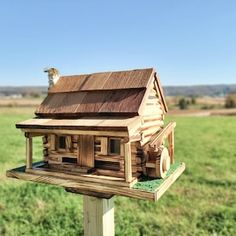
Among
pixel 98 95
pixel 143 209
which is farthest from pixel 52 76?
pixel 143 209

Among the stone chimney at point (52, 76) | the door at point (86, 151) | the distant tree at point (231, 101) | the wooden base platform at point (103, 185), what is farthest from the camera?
the distant tree at point (231, 101)

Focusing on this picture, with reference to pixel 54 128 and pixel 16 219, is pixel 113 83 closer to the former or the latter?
pixel 54 128

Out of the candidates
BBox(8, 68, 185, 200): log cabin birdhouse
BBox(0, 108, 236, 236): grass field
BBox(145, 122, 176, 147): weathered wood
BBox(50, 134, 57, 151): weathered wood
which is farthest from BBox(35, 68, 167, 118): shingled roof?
BBox(0, 108, 236, 236): grass field

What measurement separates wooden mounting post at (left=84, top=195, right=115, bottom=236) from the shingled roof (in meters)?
0.59

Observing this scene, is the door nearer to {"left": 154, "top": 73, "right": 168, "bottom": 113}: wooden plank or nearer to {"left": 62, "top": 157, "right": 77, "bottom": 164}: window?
{"left": 62, "top": 157, "right": 77, "bottom": 164}: window

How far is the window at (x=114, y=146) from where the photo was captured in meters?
1.98

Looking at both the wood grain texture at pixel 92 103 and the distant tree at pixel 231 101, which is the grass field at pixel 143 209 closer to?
the wood grain texture at pixel 92 103

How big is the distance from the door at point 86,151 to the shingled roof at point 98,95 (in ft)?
0.55

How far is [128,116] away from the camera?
182 cm

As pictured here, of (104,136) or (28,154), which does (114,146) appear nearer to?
(104,136)

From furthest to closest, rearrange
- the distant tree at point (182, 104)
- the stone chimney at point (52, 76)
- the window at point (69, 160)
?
the distant tree at point (182, 104), the stone chimney at point (52, 76), the window at point (69, 160)

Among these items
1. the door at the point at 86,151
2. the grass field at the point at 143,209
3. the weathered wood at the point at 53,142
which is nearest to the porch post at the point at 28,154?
the weathered wood at the point at 53,142

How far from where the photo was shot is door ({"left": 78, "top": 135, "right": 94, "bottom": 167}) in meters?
1.97

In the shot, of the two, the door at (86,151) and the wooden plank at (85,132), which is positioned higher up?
the wooden plank at (85,132)
